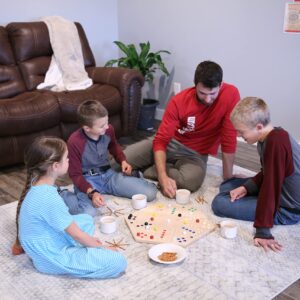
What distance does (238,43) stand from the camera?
3396mm

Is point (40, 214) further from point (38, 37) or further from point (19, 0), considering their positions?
point (19, 0)

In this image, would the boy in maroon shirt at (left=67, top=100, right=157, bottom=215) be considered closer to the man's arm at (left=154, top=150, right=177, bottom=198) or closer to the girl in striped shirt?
the man's arm at (left=154, top=150, right=177, bottom=198)

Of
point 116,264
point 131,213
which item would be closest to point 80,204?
point 131,213

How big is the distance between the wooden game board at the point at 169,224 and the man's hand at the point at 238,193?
0.18 meters

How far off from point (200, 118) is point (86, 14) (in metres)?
2.38

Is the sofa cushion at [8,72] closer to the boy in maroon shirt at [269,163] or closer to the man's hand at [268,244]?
the boy in maroon shirt at [269,163]

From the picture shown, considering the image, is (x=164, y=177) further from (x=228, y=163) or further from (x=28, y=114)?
(x=28, y=114)

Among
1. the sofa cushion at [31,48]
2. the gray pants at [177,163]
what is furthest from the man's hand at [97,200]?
the sofa cushion at [31,48]

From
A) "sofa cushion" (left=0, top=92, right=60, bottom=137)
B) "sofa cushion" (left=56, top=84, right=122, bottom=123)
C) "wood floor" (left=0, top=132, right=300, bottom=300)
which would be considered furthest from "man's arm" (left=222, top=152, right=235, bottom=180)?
"sofa cushion" (left=0, top=92, right=60, bottom=137)

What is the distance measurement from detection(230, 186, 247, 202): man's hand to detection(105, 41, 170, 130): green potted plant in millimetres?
1914

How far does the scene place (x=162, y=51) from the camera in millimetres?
3846

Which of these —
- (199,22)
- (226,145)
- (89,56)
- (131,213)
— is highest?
(199,22)

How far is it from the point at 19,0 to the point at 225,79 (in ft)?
6.70

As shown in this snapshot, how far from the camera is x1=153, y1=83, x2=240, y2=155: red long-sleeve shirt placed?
2428 millimetres
